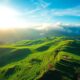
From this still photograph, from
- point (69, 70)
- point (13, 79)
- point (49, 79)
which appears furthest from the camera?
point (13, 79)

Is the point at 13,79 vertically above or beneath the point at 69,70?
beneath

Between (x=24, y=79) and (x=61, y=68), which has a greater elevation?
(x=61, y=68)

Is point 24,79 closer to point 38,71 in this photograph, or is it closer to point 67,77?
point 38,71

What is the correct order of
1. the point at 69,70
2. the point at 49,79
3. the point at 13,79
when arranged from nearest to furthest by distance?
1. the point at 49,79
2. the point at 69,70
3. the point at 13,79

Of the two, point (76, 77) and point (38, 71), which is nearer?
point (76, 77)

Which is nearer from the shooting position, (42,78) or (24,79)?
(42,78)

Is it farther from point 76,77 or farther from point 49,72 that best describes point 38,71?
point 76,77

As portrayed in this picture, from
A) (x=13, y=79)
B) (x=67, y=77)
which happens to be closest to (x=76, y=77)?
(x=67, y=77)

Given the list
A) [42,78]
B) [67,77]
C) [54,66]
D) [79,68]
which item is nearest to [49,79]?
[42,78]
